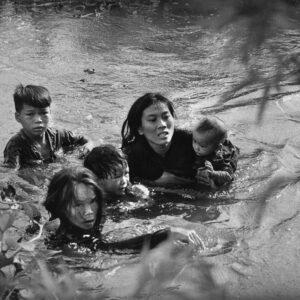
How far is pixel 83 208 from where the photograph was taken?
13.9ft

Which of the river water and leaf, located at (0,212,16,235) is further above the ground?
leaf, located at (0,212,16,235)

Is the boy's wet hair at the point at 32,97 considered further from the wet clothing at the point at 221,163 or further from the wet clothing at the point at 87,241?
the wet clothing at the point at 87,241

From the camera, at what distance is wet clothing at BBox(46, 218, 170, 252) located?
4.36 meters

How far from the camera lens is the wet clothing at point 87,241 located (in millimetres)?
4355

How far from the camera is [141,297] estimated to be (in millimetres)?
2924

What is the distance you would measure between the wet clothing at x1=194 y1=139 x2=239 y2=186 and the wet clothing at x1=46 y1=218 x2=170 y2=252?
125 centimetres

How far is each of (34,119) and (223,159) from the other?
1.73 meters

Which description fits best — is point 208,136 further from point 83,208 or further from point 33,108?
point 33,108

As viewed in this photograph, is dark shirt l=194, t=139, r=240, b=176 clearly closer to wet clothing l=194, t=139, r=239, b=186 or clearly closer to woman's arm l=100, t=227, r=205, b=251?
wet clothing l=194, t=139, r=239, b=186

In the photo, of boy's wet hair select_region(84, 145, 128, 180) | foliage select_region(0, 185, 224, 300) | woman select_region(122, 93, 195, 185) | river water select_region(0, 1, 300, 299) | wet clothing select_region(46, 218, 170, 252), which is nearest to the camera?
foliage select_region(0, 185, 224, 300)

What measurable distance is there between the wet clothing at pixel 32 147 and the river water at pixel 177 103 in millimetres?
146

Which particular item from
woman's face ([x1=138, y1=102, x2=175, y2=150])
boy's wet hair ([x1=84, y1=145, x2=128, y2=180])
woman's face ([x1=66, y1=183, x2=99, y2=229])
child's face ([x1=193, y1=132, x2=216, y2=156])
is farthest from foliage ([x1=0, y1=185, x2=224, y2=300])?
woman's face ([x1=138, y1=102, x2=175, y2=150])

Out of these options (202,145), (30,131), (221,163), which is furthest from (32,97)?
(221,163)

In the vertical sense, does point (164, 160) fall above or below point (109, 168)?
below
